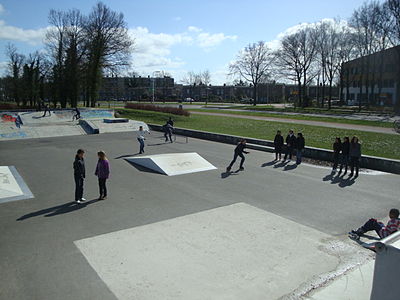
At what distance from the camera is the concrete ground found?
5.71 metres

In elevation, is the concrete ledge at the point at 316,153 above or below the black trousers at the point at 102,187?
above

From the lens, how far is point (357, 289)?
561 cm

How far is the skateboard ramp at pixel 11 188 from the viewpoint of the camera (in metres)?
10.5

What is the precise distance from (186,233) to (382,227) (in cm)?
457

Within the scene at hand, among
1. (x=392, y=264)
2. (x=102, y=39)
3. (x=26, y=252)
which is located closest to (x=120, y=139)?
(x=26, y=252)

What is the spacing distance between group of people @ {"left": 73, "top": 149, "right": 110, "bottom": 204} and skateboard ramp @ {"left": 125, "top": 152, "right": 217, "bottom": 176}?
12.4ft

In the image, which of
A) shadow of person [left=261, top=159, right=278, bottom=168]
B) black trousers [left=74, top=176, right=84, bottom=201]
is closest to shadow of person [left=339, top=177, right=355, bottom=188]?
shadow of person [left=261, top=159, right=278, bottom=168]

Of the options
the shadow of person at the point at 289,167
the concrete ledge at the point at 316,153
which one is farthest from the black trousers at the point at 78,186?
the concrete ledge at the point at 316,153

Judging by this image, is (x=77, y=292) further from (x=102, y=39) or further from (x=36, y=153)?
(x=102, y=39)

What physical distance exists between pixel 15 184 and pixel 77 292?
7.69m

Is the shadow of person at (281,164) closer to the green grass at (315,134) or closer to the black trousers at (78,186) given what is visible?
the green grass at (315,134)

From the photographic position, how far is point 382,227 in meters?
7.68

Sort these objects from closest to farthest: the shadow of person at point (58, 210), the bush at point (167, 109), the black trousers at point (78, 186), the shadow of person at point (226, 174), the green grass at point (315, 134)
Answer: the shadow of person at point (58, 210)
the black trousers at point (78, 186)
the shadow of person at point (226, 174)
the green grass at point (315, 134)
the bush at point (167, 109)

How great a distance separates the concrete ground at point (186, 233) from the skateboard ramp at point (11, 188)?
1.24 ft
